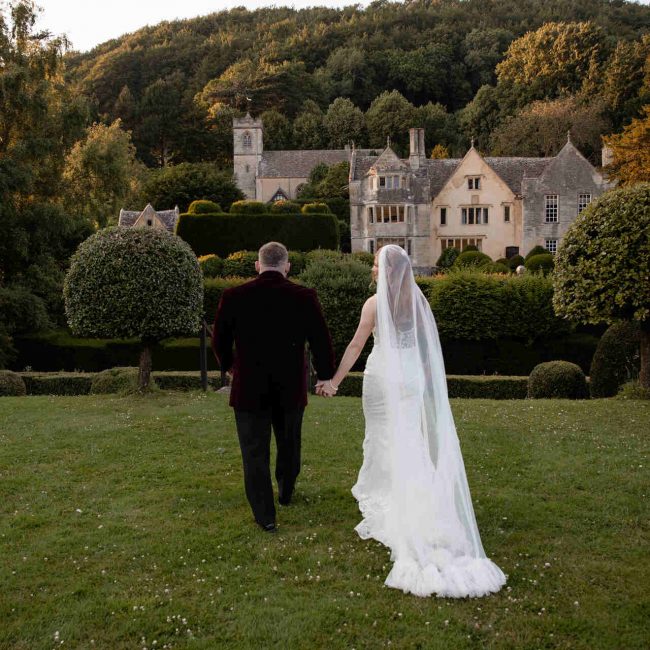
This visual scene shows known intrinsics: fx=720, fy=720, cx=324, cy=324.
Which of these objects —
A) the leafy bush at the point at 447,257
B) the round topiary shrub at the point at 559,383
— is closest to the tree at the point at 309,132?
the leafy bush at the point at 447,257

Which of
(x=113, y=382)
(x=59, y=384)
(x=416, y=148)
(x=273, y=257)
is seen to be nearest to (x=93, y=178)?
(x=59, y=384)

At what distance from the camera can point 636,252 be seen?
12.9 metres

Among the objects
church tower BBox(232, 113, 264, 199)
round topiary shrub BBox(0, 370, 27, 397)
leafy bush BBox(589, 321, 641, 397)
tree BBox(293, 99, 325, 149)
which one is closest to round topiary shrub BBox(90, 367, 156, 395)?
round topiary shrub BBox(0, 370, 27, 397)

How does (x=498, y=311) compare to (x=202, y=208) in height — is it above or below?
below

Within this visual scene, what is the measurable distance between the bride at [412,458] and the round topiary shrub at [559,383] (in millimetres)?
10417

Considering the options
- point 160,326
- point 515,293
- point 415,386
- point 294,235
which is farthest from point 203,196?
point 415,386

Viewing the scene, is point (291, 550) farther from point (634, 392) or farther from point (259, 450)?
point (634, 392)

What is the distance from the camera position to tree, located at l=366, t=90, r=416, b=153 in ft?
289

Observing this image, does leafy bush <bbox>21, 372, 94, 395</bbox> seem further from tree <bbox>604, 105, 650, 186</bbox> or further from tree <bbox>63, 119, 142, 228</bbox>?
tree <bbox>604, 105, 650, 186</bbox>

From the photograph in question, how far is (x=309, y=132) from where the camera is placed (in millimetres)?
88812

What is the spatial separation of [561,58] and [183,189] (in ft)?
159

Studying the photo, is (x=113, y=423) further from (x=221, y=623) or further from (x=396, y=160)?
(x=396, y=160)

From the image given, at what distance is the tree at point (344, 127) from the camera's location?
87.8m

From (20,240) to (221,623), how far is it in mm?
22590
